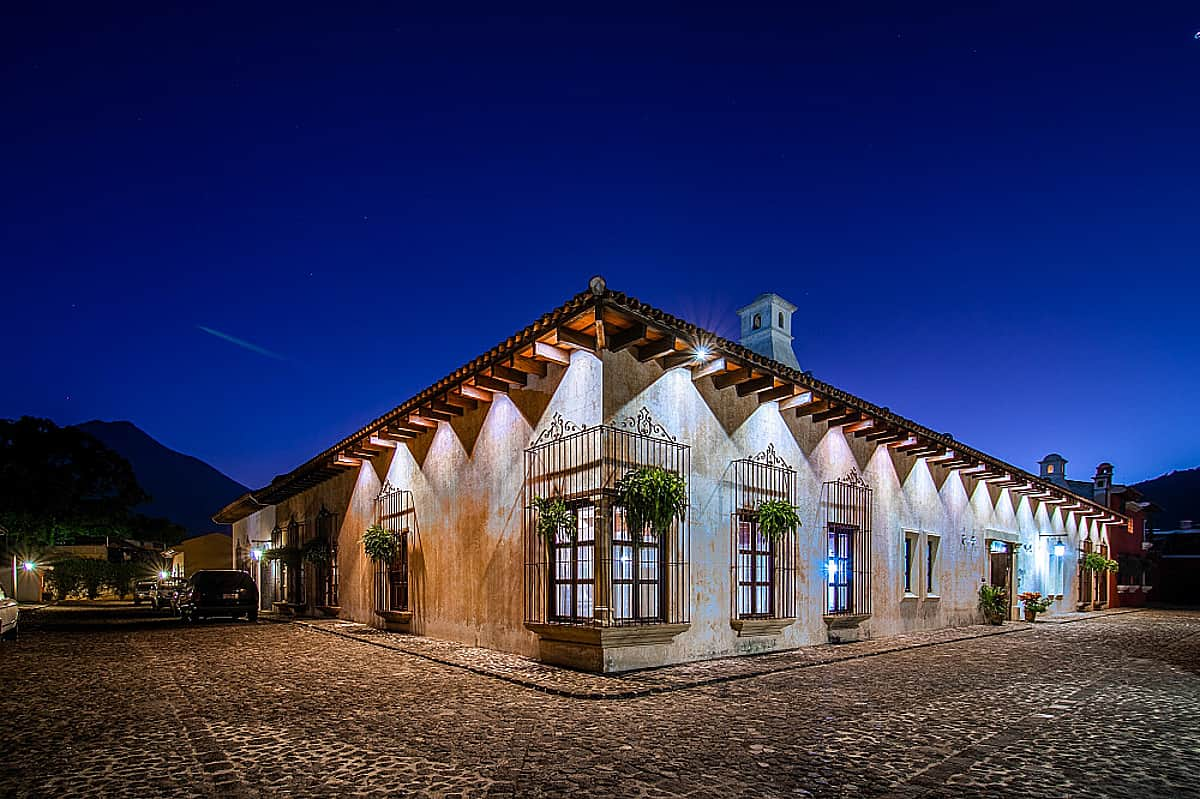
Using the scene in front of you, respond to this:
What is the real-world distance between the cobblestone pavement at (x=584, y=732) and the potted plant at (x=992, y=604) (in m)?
7.00

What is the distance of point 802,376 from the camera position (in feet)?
37.1

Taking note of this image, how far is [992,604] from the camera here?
679 inches

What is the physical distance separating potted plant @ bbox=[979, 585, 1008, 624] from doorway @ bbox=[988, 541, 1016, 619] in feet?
4.68

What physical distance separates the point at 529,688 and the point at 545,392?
3.97 meters

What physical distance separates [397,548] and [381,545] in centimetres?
30

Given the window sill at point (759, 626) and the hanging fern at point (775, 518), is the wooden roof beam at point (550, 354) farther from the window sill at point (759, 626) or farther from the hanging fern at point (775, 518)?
the window sill at point (759, 626)

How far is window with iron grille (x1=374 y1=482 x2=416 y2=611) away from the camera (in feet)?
46.5

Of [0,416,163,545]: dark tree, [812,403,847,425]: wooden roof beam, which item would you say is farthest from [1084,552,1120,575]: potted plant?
[0,416,163,545]: dark tree

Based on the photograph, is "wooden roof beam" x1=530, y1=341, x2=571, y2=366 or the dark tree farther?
the dark tree

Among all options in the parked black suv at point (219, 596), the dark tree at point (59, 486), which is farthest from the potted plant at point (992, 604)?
the dark tree at point (59, 486)

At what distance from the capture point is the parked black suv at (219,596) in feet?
55.2

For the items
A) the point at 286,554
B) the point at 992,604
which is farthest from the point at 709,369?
the point at 286,554

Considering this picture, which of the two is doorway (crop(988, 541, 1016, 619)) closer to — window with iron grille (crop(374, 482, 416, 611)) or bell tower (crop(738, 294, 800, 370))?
bell tower (crop(738, 294, 800, 370))

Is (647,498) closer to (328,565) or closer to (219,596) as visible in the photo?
(328,565)
